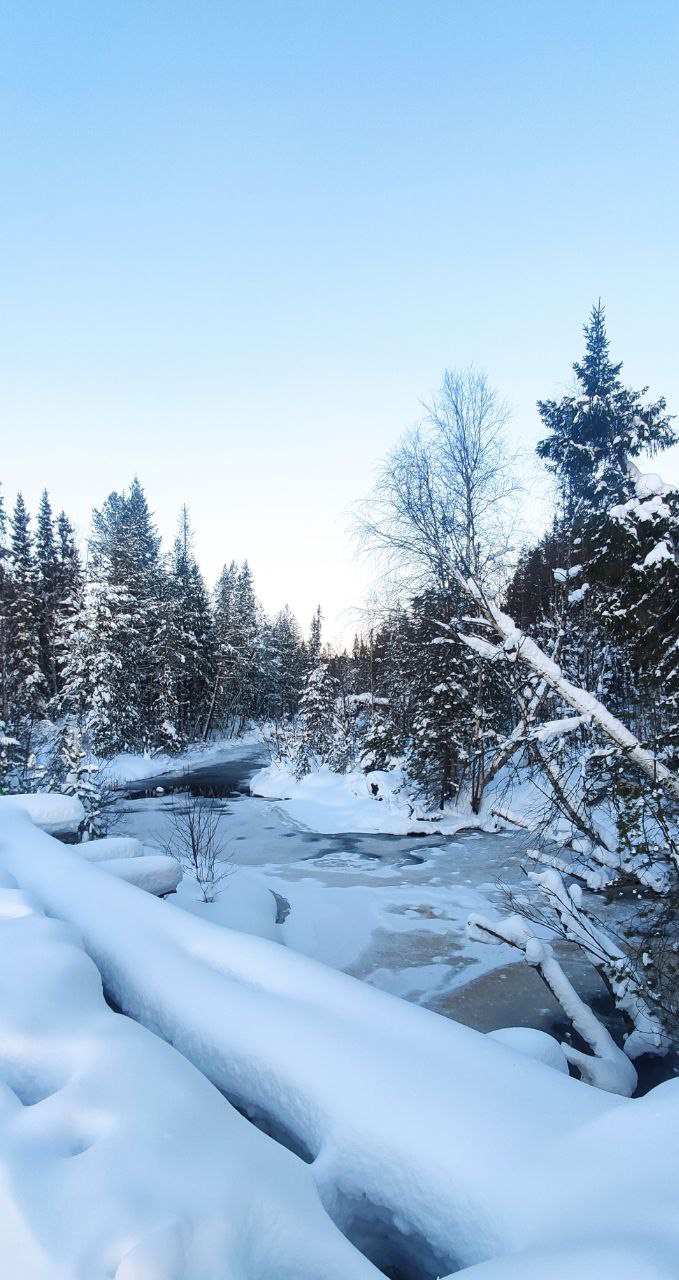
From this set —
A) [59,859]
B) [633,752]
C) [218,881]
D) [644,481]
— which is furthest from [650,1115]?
[218,881]

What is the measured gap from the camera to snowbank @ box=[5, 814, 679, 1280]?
4.27ft

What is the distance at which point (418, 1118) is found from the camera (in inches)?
63.2

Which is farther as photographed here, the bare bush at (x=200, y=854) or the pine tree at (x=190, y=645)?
the pine tree at (x=190, y=645)

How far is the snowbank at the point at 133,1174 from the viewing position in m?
1.15

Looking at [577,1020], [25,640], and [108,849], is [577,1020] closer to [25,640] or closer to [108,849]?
[108,849]

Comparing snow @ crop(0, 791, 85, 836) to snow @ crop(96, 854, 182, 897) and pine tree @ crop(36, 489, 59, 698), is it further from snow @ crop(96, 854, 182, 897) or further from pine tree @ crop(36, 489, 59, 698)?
pine tree @ crop(36, 489, 59, 698)

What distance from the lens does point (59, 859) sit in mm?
3695

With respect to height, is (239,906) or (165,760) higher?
(239,906)

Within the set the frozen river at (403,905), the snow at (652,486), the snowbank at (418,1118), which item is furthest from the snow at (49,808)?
the snow at (652,486)

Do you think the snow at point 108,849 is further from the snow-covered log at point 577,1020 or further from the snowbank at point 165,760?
the snowbank at point 165,760

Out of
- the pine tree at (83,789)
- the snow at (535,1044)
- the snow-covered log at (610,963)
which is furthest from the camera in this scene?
the pine tree at (83,789)

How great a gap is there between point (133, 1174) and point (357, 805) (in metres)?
15.9

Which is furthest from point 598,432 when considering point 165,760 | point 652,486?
point 165,760

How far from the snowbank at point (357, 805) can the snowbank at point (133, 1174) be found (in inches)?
516
